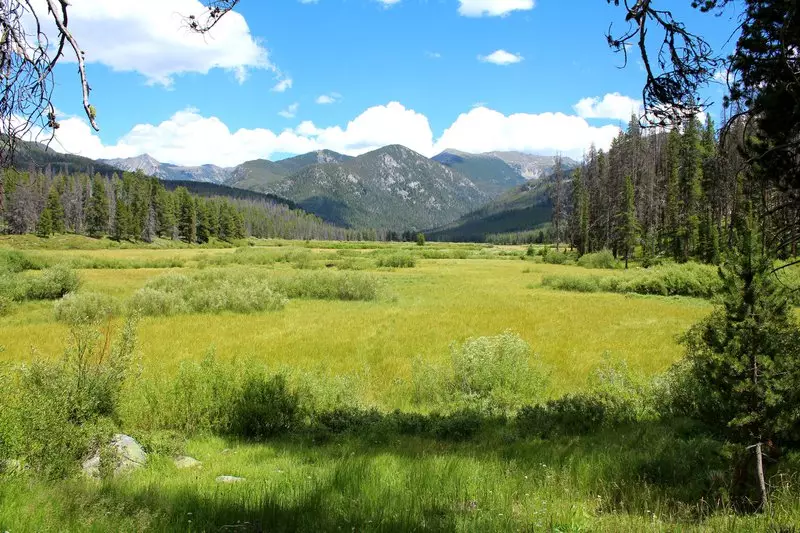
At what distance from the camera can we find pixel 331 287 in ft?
109

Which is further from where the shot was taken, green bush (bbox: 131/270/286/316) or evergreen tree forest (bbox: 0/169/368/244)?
evergreen tree forest (bbox: 0/169/368/244)

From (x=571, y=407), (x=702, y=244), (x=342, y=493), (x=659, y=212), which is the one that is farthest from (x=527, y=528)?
(x=659, y=212)

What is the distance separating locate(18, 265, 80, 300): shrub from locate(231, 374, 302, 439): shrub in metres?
25.6

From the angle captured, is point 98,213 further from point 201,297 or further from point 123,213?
point 201,297

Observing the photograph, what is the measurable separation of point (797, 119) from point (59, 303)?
90.2 ft

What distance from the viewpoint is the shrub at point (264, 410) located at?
9023 mm

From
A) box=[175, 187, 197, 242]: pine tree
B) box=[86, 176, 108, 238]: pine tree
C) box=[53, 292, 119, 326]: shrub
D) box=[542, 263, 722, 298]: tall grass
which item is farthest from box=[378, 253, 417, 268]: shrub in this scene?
box=[86, 176, 108, 238]: pine tree

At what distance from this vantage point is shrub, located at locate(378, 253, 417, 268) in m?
63.5

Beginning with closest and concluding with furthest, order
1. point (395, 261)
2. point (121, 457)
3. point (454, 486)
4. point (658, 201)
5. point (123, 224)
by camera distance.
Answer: point (454, 486)
point (121, 457)
point (395, 261)
point (658, 201)
point (123, 224)

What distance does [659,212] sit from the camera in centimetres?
7000

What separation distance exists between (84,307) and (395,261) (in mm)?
44249

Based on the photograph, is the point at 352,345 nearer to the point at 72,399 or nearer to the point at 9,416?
the point at 72,399

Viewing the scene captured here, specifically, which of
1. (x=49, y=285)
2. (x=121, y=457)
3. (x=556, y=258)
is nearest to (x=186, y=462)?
(x=121, y=457)

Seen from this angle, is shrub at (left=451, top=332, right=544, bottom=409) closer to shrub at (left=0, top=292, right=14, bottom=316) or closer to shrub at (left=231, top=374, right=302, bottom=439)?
shrub at (left=231, top=374, right=302, bottom=439)
